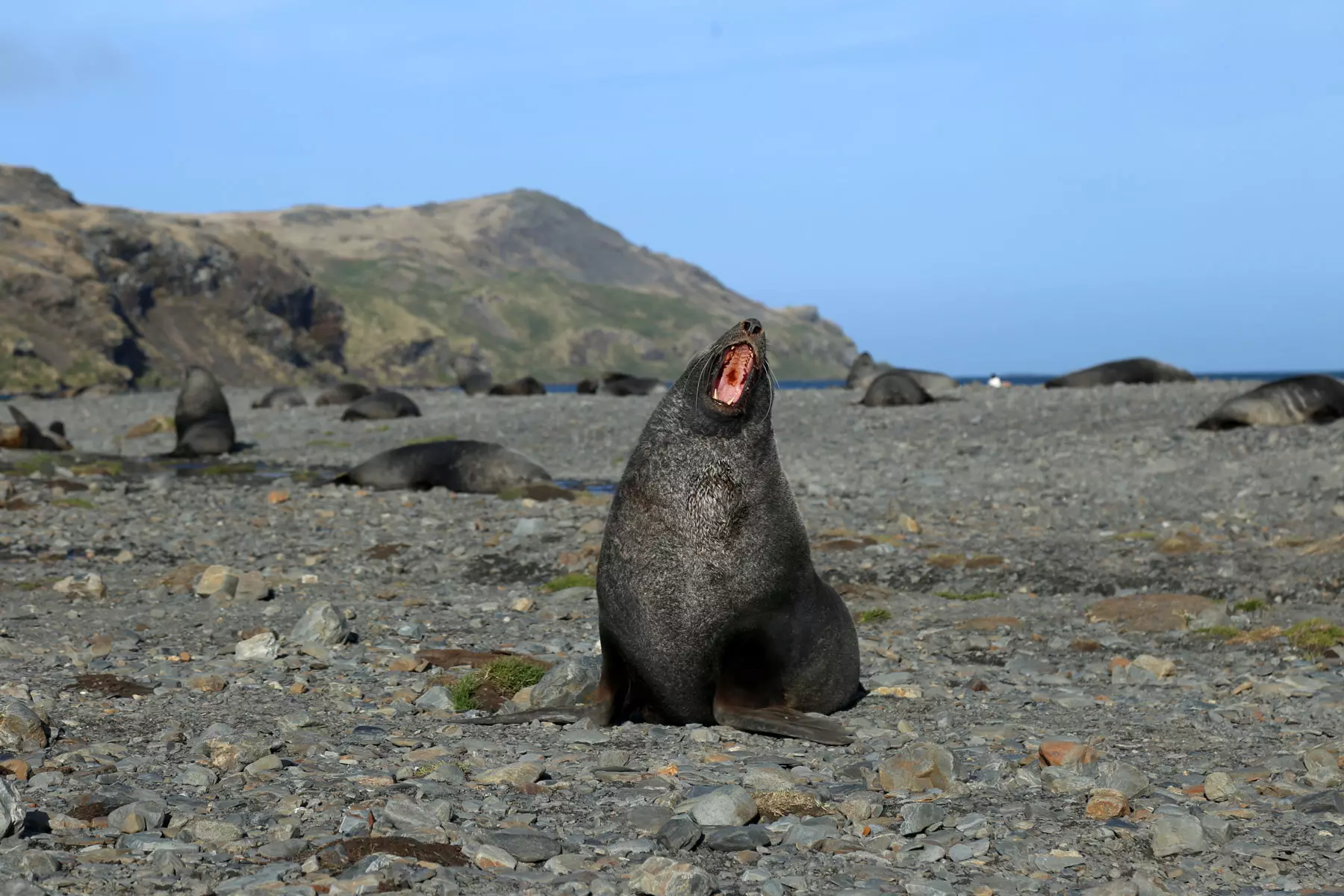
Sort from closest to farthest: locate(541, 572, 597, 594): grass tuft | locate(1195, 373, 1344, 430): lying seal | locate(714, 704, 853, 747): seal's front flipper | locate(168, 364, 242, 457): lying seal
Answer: locate(714, 704, 853, 747): seal's front flipper, locate(541, 572, 597, 594): grass tuft, locate(1195, 373, 1344, 430): lying seal, locate(168, 364, 242, 457): lying seal

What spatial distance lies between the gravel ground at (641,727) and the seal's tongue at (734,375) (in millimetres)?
1743

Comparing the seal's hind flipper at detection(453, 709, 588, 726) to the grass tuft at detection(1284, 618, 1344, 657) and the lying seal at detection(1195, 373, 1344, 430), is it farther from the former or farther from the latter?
the lying seal at detection(1195, 373, 1344, 430)

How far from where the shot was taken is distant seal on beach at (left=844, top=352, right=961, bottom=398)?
3331 centimetres

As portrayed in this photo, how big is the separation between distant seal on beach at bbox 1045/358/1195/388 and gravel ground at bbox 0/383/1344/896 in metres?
17.6

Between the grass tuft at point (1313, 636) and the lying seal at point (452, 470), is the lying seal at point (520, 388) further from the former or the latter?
A: the grass tuft at point (1313, 636)

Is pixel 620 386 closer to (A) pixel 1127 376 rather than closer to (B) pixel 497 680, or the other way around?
(A) pixel 1127 376

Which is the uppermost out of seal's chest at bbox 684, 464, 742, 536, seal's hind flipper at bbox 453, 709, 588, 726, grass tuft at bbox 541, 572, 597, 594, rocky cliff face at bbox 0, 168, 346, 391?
rocky cliff face at bbox 0, 168, 346, 391

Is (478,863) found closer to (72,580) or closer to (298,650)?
(298,650)

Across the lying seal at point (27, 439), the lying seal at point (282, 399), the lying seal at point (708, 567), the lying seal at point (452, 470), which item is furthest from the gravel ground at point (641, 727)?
the lying seal at point (282, 399)

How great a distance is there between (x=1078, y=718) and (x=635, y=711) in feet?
8.19

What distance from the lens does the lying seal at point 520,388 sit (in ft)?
141

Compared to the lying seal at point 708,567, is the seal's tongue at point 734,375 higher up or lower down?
higher up

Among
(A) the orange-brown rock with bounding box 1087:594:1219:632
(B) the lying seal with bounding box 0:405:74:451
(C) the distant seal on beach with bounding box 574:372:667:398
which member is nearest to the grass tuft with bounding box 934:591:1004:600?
(A) the orange-brown rock with bounding box 1087:594:1219:632

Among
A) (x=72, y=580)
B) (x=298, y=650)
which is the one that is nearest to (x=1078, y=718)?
(x=298, y=650)
